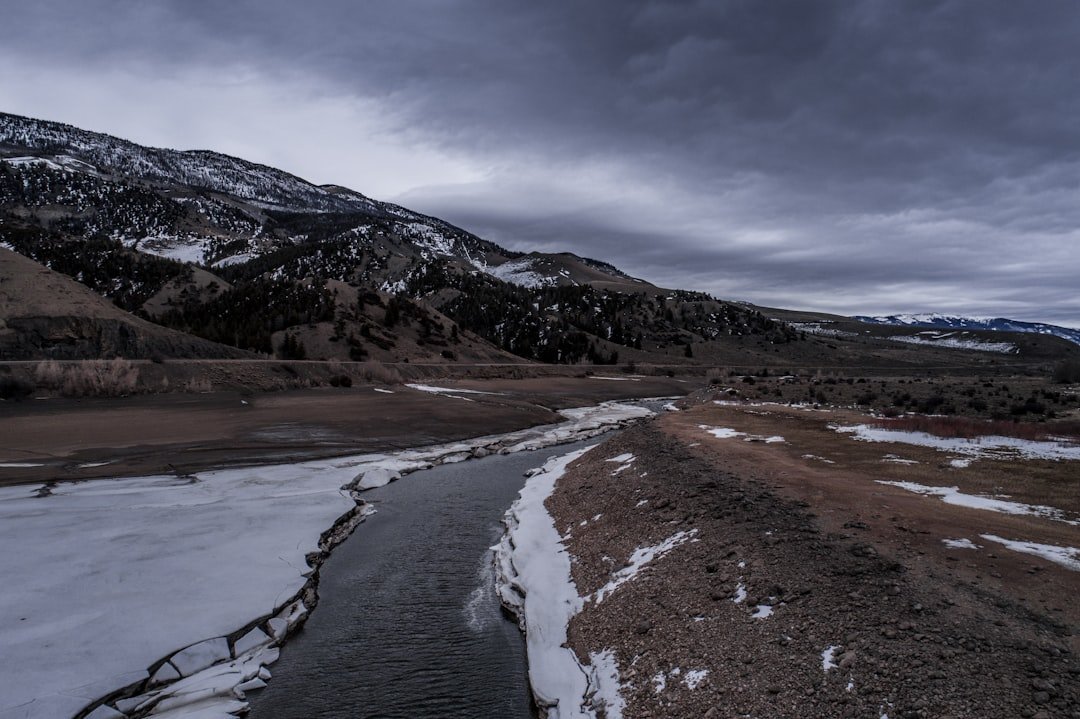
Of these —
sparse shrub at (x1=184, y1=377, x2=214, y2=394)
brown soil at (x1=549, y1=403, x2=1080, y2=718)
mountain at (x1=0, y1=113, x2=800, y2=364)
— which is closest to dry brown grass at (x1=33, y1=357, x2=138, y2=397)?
sparse shrub at (x1=184, y1=377, x2=214, y2=394)

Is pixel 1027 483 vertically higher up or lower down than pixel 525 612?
higher up

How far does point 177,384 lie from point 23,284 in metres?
19.7

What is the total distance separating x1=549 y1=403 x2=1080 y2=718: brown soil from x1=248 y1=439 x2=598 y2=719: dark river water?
5.53 feet

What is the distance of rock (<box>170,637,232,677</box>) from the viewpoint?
29.3ft

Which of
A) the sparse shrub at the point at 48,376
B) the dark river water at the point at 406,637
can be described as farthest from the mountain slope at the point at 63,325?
the dark river water at the point at 406,637

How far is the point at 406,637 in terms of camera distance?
1054 cm

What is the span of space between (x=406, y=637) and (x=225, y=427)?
2262 cm

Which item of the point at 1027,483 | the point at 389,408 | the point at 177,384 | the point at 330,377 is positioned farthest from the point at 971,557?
the point at 330,377

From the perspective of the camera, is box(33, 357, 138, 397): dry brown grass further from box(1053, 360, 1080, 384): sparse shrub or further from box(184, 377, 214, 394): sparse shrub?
box(1053, 360, 1080, 384): sparse shrub

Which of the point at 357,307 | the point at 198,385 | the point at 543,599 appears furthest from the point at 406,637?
the point at 357,307

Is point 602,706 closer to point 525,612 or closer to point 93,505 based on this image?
point 525,612

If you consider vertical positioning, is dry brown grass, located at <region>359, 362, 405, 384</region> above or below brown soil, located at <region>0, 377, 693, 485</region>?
above

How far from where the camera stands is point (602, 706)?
773 cm

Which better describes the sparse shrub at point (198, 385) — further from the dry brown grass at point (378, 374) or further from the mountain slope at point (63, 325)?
the dry brown grass at point (378, 374)
